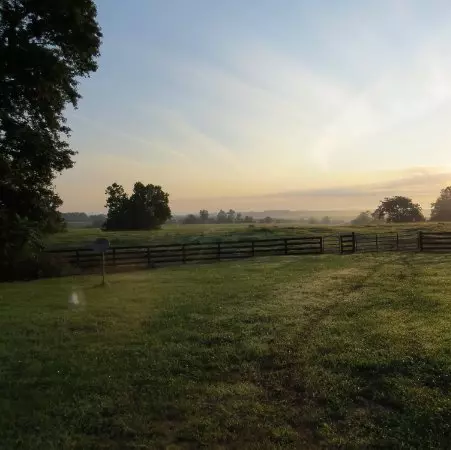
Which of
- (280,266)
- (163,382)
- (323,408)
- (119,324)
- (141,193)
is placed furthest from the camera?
(141,193)

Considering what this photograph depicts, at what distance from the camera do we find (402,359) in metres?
8.64

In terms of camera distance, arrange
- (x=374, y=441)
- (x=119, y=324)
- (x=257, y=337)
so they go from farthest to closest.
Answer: (x=119, y=324) → (x=257, y=337) → (x=374, y=441)

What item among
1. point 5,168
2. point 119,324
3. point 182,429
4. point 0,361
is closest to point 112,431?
point 182,429

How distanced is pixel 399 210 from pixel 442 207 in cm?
1137

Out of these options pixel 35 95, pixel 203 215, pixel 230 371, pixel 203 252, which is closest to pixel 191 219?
pixel 203 215

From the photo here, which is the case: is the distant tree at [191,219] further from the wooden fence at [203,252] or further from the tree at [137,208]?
the wooden fence at [203,252]

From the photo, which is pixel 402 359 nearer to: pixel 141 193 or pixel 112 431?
pixel 112 431

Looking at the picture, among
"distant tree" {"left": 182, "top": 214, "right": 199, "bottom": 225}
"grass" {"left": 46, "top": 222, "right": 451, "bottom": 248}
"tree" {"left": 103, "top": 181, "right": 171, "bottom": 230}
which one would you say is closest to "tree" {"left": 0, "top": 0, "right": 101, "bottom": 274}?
"grass" {"left": 46, "top": 222, "right": 451, "bottom": 248}

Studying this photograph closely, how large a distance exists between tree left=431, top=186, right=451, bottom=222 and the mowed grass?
4472 inches

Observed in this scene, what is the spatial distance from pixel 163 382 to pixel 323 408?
262 cm

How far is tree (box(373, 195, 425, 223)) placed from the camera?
11994 cm

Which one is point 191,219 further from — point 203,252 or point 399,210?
point 203,252

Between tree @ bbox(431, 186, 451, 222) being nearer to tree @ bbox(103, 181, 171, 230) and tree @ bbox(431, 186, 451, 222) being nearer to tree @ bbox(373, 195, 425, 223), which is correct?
tree @ bbox(373, 195, 425, 223)

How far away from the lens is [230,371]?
8438mm
